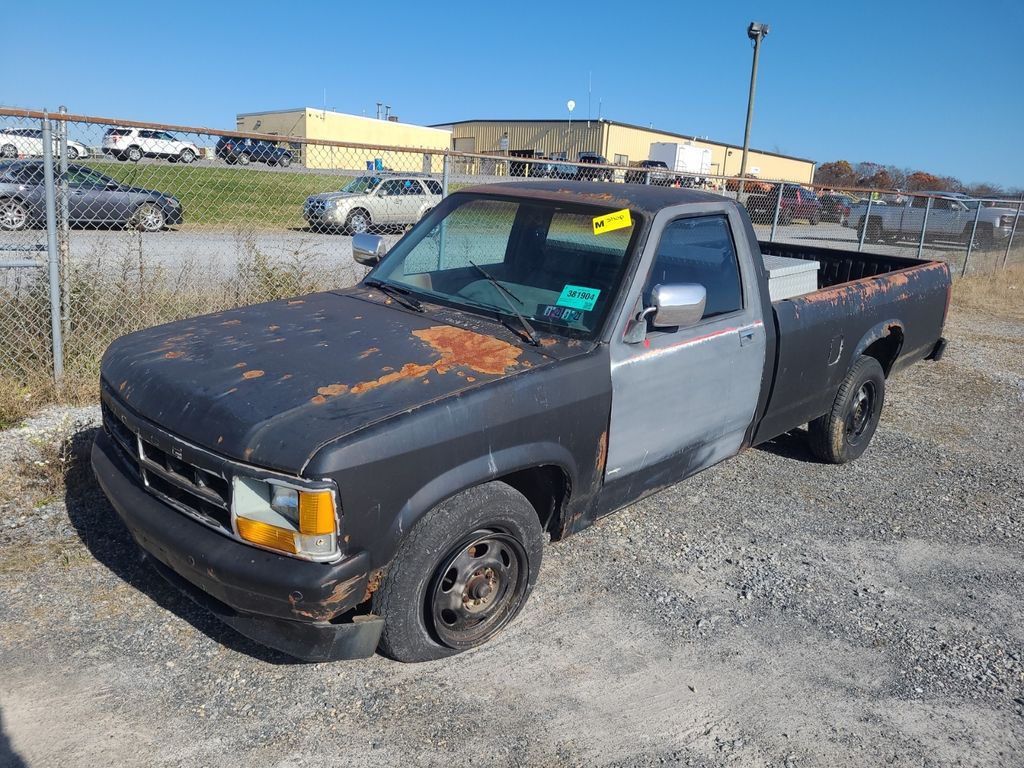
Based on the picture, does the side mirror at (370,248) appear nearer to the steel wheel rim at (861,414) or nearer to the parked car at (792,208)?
the steel wheel rim at (861,414)

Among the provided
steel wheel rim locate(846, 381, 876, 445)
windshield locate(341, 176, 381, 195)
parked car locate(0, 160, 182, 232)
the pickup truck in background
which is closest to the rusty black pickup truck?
steel wheel rim locate(846, 381, 876, 445)

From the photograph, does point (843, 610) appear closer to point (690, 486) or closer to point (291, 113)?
point (690, 486)

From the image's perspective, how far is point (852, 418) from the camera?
5.54 meters

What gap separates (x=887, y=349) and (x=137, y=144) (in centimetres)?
611

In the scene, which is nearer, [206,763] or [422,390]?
[206,763]

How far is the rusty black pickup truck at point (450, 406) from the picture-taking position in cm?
267

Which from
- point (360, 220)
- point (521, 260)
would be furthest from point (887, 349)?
point (360, 220)

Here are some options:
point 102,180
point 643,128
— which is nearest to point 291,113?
point 643,128

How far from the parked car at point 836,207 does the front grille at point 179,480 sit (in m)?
19.3

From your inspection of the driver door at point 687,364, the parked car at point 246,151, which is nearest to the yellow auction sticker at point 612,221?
the driver door at point 687,364

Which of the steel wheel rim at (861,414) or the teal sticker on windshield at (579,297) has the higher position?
the teal sticker on windshield at (579,297)

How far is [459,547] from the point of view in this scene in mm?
3035

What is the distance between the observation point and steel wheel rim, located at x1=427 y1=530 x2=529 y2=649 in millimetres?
3072

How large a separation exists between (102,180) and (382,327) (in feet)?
15.7
